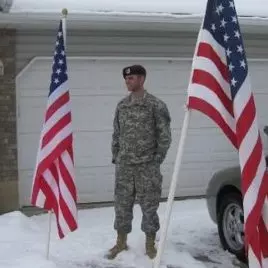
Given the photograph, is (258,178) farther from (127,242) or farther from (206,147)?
(206,147)

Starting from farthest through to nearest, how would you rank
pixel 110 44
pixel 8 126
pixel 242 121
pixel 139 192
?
pixel 110 44, pixel 8 126, pixel 139 192, pixel 242 121

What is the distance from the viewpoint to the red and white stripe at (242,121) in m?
4.05

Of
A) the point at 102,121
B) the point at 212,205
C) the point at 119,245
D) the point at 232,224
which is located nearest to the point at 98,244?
the point at 119,245

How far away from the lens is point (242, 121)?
408 cm

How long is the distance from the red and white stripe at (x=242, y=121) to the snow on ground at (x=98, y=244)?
2.08 meters

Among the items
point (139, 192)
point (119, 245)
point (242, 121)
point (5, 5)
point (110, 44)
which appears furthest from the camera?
point (110, 44)

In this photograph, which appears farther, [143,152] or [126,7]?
[126,7]

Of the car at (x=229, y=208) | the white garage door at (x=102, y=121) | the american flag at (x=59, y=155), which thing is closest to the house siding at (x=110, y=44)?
the white garage door at (x=102, y=121)

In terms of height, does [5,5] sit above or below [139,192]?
above

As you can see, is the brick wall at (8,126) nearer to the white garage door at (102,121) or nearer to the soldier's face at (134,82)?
the white garage door at (102,121)

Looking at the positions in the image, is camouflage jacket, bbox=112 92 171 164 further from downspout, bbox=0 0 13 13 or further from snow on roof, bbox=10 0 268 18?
snow on roof, bbox=10 0 268 18

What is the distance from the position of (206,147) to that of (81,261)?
4.14 metres

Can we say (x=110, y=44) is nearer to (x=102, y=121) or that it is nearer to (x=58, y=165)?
(x=102, y=121)

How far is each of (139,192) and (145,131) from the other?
1.97ft
